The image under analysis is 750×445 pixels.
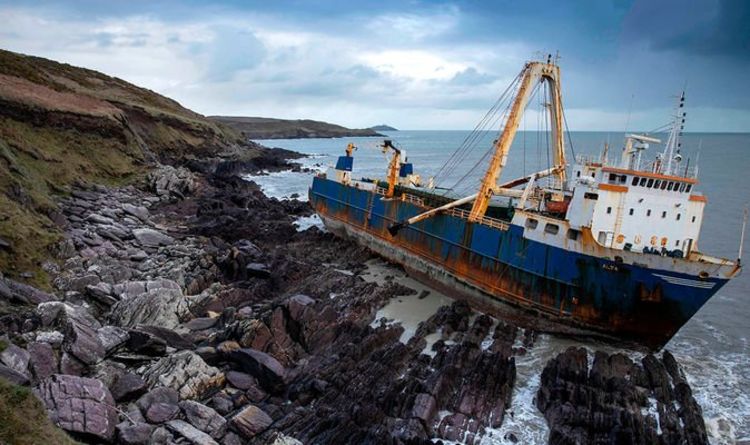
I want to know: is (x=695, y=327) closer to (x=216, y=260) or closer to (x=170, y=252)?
(x=216, y=260)

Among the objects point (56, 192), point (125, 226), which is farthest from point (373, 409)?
point (56, 192)

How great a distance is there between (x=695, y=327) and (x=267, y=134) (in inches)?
6648

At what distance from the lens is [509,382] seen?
14.7m

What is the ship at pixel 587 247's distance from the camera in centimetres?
1698

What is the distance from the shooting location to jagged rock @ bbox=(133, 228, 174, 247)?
23672mm

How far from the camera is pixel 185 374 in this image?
12844 millimetres

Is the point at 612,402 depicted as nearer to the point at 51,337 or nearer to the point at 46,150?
the point at 51,337

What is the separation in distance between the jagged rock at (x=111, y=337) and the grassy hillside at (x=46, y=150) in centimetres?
481

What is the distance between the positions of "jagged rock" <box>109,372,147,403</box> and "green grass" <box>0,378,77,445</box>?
115 inches

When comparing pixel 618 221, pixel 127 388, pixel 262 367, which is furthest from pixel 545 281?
pixel 127 388

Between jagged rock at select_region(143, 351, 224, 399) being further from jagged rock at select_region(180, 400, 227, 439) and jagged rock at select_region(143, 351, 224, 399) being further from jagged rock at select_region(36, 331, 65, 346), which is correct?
jagged rock at select_region(36, 331, 65, 346)

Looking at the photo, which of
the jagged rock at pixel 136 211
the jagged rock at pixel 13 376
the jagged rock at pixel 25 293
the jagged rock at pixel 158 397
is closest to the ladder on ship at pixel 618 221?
the jagged rock at pixel 158 397

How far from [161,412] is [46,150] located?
2634cm

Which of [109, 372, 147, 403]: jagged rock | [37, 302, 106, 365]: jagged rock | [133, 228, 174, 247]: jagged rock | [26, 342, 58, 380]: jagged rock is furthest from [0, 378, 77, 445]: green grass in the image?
[133, 228, 174, 247]: jagged rock
